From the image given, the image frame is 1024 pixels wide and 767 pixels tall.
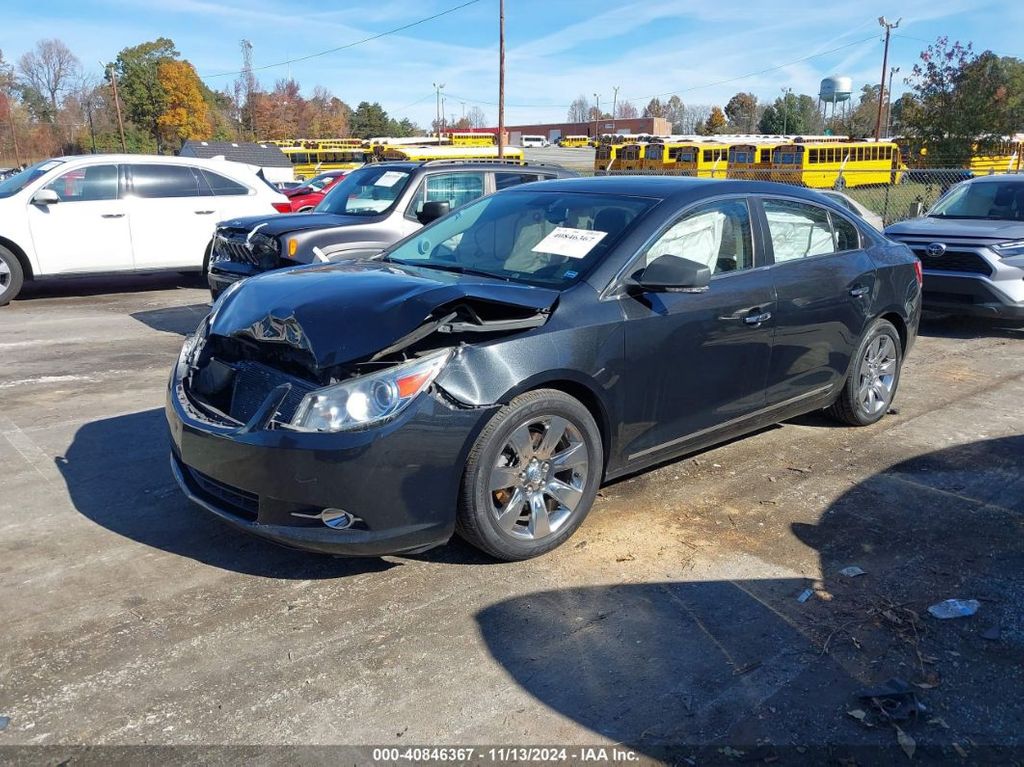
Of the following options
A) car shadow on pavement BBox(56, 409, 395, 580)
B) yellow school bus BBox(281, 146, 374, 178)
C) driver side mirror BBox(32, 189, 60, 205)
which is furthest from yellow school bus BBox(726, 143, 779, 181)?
car shadow on pavement BBox(56, 409, 395, 580)

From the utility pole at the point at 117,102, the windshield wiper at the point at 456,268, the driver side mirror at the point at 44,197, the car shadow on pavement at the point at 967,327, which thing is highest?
the utility pole at the point at 117,102

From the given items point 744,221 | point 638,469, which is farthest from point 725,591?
point 744,221

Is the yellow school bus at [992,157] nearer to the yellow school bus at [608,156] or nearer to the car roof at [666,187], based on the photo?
the yellow school bus at [608,156]

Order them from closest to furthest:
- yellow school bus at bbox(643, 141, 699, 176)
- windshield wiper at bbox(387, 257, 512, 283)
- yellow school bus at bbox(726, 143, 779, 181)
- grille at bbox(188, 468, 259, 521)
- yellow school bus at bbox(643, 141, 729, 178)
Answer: grille at bbox(188, 468, 259, 521) → windshield wiper at bbox(387, 257, 512, 283) → yellow school bus at bbox(726, 143, 779, 181) → yellow school bus at bbox(643, 141, 729, 178) → yellow school bus at bbox(643, 141, 699, 176)

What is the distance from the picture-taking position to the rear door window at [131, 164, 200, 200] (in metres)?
11.1

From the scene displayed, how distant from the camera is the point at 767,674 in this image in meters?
3.06

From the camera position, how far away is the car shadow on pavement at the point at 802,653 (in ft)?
9.05

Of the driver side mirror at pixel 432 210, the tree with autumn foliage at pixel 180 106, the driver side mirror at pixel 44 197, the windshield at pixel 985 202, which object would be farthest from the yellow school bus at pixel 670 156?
the tree with autumn foliage at pixel 180 106

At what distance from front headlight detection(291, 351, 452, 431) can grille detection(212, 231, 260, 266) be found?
496 cm

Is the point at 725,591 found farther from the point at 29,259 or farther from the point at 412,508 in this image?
the point at 29,259

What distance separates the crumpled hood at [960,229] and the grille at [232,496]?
834 cm

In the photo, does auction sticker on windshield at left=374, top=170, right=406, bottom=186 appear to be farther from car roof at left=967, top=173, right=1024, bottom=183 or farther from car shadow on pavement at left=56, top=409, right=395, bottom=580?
car roof at left=967, top=173, right=1024, bottom=183

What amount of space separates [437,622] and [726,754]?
4.00ft

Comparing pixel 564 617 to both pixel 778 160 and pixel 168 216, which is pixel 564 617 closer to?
pixel 168 216
